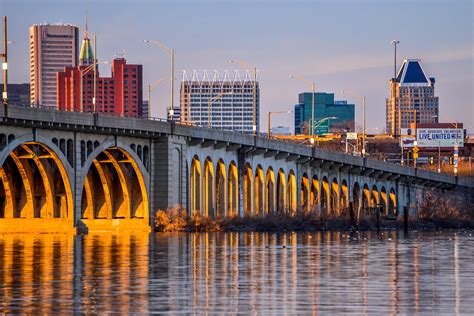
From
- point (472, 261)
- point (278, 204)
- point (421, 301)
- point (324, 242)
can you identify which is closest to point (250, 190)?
point (278, 204)

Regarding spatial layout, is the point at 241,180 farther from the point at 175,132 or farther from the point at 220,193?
the point at 175,132

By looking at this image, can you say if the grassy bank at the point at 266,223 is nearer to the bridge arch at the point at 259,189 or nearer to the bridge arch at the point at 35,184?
the bridge arch at the point at 35,184

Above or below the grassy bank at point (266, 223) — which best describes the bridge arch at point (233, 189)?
above

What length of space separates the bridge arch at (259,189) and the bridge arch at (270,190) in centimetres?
75

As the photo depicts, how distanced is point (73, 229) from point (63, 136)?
594cm

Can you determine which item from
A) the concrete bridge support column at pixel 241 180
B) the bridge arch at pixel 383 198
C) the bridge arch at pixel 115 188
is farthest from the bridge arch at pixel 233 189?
the bridge arch at pixel 383 198

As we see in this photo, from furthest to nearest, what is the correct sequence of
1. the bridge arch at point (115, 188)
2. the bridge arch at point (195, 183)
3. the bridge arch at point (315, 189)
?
the bridge arch at point (315, 189) < the bridge arch at point (195, 183) < the bridge arch at point (115, 188)

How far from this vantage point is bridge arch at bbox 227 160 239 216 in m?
112

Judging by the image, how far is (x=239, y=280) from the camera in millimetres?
35969

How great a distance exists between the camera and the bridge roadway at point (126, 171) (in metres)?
85.8

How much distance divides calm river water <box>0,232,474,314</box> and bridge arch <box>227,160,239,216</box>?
55.1 metres

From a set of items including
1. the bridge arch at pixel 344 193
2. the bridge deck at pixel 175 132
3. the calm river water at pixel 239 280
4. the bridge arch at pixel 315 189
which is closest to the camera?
the calm river water at pixel 239 280

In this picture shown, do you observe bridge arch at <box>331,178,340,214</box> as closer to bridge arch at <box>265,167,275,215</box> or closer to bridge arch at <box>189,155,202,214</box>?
bridge arch at <box>265,167,275,215</box>

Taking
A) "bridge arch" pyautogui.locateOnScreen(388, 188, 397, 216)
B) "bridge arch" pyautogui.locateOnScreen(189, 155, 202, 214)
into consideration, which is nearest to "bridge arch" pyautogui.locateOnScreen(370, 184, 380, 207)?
"bridge arch" pyautogui.locateOnScreen(388, 188, 397, 216)
